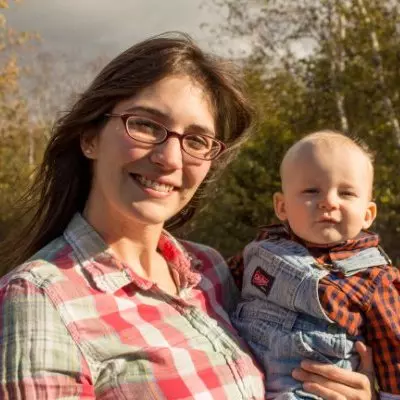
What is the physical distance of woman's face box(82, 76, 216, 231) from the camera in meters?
2.24

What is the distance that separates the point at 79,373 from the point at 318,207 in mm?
1165

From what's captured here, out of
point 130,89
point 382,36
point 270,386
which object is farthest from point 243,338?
point 382,36

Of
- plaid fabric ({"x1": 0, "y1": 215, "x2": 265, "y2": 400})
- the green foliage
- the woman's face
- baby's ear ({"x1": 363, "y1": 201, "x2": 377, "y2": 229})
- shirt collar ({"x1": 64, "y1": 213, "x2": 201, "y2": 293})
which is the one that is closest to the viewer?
plaid fabric ({"x1": 0, "y1": 215, "x2": 265, "y2": 400})

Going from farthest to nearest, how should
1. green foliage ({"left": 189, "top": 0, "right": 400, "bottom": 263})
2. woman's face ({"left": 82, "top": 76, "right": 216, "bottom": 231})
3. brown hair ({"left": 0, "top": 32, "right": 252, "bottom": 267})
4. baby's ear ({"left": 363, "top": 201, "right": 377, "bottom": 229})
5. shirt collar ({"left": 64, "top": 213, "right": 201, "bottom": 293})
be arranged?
green foliage ({"left": 189, "top": 0, "right": 400, "bottom": 263})
baby's ear ({"left": 363, "top": 201, "right": 377, "bottom": 229})
brown hair ({"left": 0, "top": 32, "right": 252, "bottom": 267})
woman's face ({"left": 82, "top": 76, "right": 216, "bottom": 231})
shirt collar ({"left": 64, "top": 213, "right": 201, "bottom": 293})

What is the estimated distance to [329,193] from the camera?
102 inches

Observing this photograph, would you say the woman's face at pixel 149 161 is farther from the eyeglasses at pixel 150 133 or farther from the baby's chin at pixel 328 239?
the baby's chin at pixel 328 239

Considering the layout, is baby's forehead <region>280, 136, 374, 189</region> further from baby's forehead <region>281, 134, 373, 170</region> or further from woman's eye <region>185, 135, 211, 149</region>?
woman's eye <region>185, 135, 211, 149</region>

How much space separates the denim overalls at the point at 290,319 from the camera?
2430 mm

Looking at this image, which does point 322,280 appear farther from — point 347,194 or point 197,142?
point 197,142

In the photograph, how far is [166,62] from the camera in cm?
237

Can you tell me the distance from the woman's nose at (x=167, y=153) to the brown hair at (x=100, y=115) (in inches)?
8.2

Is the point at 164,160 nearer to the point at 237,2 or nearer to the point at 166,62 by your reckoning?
the point at 166,62

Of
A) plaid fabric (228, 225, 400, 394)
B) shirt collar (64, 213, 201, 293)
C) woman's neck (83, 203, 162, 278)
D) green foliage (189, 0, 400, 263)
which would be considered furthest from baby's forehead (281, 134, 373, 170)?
green foliage (189, 0, 400, 263)

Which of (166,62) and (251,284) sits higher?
(166,62)
